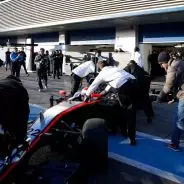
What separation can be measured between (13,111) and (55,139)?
1.49 m

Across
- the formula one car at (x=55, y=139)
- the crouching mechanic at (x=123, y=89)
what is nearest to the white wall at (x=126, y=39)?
the crouching mechanic at (x=123, y=89)

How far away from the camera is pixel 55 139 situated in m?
4.17

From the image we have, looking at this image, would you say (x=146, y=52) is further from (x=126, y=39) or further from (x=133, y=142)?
(x=133, y=142)

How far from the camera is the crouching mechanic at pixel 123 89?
19.0ft

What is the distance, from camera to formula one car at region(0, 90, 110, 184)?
2.82m

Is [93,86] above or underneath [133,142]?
above

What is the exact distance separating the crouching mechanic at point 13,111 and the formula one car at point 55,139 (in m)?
0.11

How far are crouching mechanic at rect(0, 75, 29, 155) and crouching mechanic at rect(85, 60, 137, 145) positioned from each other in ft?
9.38

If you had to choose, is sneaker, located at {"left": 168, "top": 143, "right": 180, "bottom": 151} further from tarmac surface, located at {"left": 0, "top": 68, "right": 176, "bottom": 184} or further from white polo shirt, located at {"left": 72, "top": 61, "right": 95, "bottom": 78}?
white polo shirt, located at {"left": 72, "top": 61, "right": 95, "bottom": 78}

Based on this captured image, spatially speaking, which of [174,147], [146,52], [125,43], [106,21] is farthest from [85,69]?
[125,43]

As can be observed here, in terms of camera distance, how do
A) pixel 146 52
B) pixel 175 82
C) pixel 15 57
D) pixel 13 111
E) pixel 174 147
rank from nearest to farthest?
1. pixel 13 111
2. pixel 175 82
3. pixel 174 147
4. pixel 15 57
5. pixel 146 52

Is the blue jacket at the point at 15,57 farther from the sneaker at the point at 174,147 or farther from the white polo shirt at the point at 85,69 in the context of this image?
the sneaker at the point at 174,147

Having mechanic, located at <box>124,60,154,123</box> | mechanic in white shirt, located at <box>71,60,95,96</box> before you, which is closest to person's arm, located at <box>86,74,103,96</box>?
mechanic, located at <box>124,60,154,123</box>

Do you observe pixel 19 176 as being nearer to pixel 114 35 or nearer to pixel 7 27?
pixel 114 35
